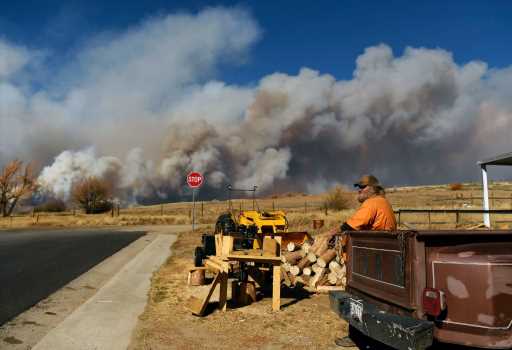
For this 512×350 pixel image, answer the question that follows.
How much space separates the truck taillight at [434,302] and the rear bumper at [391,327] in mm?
120

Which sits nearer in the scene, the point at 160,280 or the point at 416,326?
the point at 416,326

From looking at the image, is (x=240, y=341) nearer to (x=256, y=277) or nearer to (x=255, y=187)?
(x=256, y=277)

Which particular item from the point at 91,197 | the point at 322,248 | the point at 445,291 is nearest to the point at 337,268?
the point at 322,248

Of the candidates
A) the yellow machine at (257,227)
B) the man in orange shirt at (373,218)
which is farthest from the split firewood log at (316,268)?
the man in orange shirt at (373,218)

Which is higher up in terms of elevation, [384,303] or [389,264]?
[389,264]

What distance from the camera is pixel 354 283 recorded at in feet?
16.2

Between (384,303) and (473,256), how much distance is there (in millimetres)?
1085

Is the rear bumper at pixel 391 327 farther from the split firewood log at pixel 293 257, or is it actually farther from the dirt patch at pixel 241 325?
the split firewood log at pixel 293 257

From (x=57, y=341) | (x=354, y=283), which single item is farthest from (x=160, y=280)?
(x=354, y=283)

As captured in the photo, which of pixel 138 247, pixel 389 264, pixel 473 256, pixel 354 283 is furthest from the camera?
pixel 138 247

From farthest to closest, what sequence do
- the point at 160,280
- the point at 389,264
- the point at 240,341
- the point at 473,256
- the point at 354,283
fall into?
Result: the point at 160,280 → the point at 240,341 → the point at 354,283 → the point at 389,264 → the point at 473,256

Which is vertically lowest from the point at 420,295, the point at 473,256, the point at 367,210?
the point at 420,295

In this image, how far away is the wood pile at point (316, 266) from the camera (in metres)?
8.98

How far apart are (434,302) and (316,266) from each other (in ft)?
19.7
